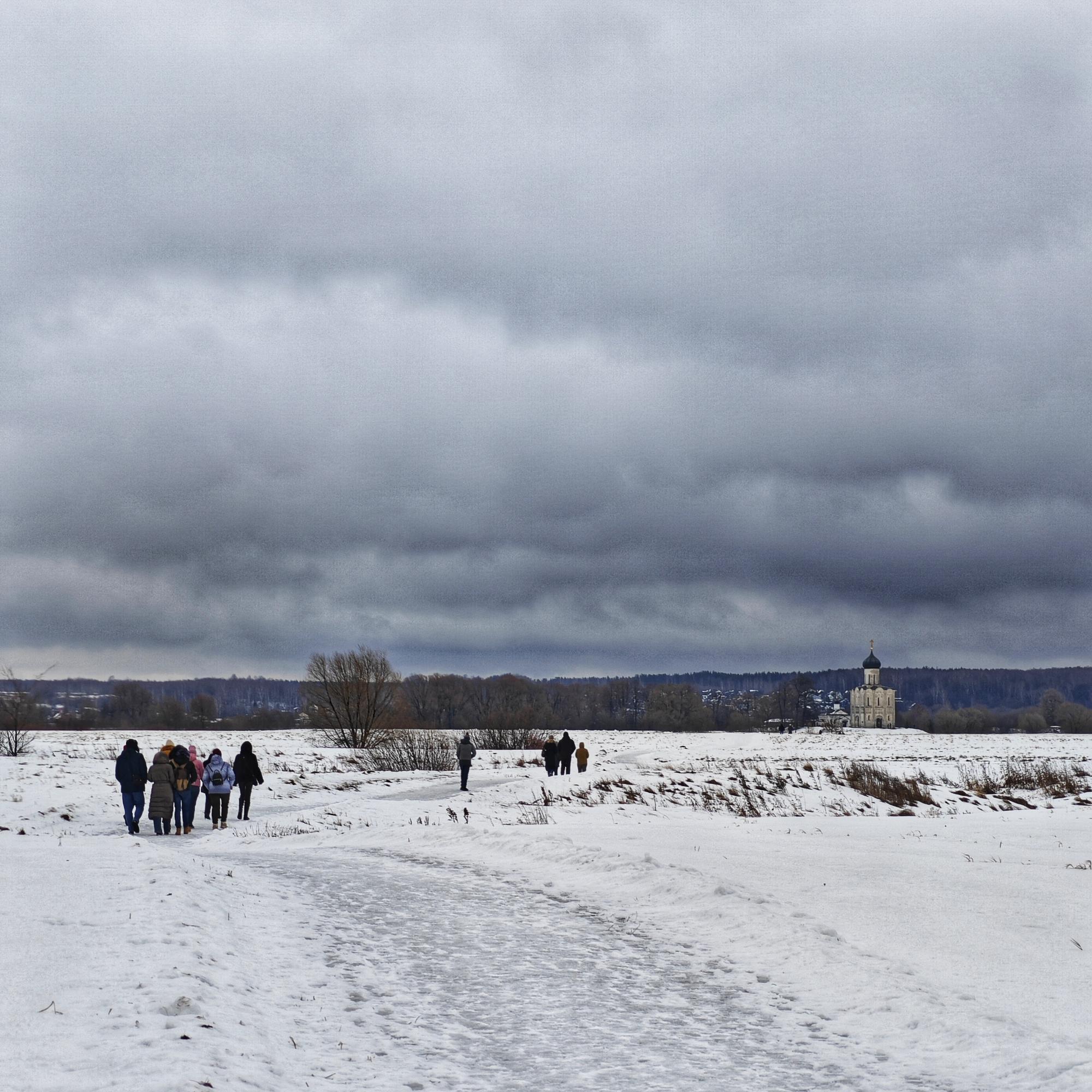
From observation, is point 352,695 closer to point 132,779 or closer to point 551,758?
point 551,758

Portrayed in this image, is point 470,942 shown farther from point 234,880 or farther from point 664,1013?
point 234,880

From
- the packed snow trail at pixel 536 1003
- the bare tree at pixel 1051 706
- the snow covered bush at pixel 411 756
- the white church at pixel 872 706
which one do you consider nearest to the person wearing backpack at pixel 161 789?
the packed snow trail at pixel 536 1003

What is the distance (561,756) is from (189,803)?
57.7ft

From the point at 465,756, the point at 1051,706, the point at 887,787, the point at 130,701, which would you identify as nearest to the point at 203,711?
the point at 130,701

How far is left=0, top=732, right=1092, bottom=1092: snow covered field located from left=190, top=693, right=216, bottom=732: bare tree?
280 feet

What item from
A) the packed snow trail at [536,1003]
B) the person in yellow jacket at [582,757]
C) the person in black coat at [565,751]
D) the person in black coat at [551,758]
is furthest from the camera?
the person in yellow jacket at [582,757]

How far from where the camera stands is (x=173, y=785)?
66.0 feet

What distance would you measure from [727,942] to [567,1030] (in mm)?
3136

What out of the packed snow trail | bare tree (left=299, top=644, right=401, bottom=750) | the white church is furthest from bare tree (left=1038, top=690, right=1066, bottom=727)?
the packed snow trail

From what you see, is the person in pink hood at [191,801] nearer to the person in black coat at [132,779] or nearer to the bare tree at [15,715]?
the person in black coat at [132,779]

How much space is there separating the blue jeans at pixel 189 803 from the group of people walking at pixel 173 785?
12mm

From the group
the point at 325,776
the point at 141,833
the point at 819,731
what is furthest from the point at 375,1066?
the point at 819,731

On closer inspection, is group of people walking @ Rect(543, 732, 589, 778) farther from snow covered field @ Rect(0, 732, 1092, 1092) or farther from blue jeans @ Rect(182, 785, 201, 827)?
snow covered field @ Rect(0, 732, 1092, 1092)

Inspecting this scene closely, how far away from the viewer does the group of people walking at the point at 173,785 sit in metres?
20.0
